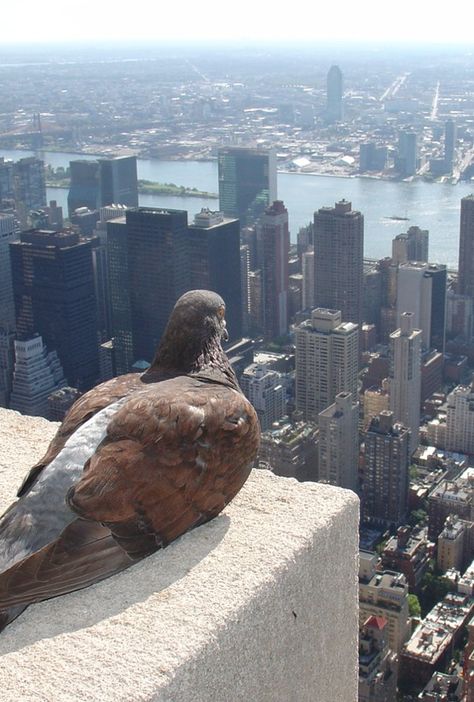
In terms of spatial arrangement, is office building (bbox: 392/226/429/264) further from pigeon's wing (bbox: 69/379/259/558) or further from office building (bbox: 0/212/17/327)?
pigeon's wing (bbox: 69/379/259/558)

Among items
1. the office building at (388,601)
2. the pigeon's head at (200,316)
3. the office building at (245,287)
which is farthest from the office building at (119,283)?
the pigeon's head at (200,316)

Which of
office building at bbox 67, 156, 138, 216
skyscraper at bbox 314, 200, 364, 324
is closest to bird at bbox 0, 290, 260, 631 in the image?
skyscraper at bbox 314, 200, 364, 324

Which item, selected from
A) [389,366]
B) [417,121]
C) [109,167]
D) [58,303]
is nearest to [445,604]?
[389,366]

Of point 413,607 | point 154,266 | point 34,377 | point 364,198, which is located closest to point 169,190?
point 364,198

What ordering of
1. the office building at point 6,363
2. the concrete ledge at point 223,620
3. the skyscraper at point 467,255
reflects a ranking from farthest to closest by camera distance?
the skyscraper at point 467,255
the office building at point 6,363
the concrete ledge at point 223,620

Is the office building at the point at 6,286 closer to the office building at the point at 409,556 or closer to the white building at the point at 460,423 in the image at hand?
the white building at the point at 460,423

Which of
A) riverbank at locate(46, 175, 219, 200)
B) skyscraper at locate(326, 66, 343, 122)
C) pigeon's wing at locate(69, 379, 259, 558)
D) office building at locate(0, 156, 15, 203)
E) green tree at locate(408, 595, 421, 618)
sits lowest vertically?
green tree at locate(408, 595, 421, 618)
